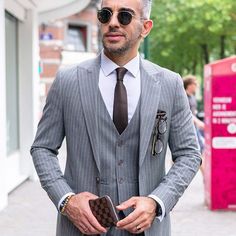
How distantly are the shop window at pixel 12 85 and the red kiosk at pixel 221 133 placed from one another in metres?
3.59

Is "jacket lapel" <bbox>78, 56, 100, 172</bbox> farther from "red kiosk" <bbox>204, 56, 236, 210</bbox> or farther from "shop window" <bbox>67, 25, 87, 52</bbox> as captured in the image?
"shop window" <bbox>67, 25, 87, 52</bbox>

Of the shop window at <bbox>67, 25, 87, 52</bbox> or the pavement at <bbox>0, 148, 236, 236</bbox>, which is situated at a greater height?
the shop window at <bbox>67, 25, 87, 52</bbox>

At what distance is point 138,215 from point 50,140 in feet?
1.57

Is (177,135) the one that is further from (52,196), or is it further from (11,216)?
(11,216)

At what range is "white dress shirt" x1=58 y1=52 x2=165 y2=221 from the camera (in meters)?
2.33

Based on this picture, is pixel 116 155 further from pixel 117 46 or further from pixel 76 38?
pixel 76 38

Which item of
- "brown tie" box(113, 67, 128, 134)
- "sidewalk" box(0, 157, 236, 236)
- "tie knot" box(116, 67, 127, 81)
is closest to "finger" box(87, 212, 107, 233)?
"brown tie" box(113, 67, 128, 134)

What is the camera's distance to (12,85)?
10.2 metres

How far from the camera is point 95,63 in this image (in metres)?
2.41

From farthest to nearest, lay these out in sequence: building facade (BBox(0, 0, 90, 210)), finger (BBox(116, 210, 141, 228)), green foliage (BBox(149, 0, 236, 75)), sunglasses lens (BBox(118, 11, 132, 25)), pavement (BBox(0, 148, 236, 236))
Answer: green foliage (BBox(149, 0, 236, 75)) < building facade (BBox(0, 0, 90, 210)) < pavement (BBox(0, 148, 236, 236)) < sunglasses lens (BBox(118, 11, 132, 25)) < finger (BBox(116, 210, 141, 228))

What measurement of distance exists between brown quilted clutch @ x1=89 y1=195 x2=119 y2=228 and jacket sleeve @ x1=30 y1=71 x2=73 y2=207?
0.18 meters

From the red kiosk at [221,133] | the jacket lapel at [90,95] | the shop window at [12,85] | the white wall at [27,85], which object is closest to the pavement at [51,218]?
the red kiosk at [221,133]

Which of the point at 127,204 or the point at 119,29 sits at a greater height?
the point at 119,29

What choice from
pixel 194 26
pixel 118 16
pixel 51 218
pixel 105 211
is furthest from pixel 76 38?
pixel 105 211
